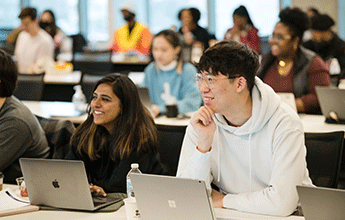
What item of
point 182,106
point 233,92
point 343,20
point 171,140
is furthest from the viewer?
point 343,20

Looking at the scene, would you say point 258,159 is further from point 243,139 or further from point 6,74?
point 6,74

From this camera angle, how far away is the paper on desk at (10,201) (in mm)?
1770

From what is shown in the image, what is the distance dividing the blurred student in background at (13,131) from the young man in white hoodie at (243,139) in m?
0.92

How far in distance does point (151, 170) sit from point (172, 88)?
70.0 inches

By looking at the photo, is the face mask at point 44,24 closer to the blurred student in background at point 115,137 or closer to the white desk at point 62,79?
the white desk at point 62,79

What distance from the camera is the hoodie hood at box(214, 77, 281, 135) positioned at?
168 cm

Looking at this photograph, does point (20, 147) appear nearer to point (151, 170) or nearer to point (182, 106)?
point (151, 170)

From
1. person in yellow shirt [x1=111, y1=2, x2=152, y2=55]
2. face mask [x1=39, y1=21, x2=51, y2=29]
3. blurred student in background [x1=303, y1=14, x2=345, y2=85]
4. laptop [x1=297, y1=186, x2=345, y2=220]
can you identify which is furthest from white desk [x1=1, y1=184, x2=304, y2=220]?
face mask [x1=39, y1=21, x2=51, y2=29]

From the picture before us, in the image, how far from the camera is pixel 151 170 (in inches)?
82.0

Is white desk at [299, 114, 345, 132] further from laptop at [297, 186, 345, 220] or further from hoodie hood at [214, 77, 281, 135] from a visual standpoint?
laptop at [297, 186, 345, 220]

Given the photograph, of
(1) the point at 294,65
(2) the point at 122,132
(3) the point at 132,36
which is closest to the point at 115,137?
(2) the point at 122,132

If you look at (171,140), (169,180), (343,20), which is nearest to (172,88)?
(171,140)

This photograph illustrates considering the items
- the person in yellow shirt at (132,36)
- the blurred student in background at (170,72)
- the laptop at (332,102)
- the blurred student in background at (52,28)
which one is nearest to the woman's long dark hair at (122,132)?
the laptop at (332,102)

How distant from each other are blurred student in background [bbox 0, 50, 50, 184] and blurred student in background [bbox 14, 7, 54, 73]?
3407 mm
